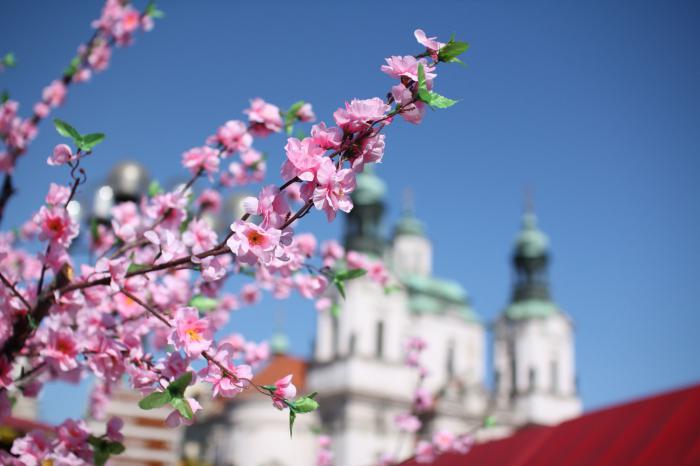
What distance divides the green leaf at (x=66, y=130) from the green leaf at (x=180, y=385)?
1181 millimetres

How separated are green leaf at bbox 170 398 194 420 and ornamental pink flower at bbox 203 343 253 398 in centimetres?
16

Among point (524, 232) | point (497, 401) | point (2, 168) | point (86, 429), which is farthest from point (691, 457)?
point (524, 232)

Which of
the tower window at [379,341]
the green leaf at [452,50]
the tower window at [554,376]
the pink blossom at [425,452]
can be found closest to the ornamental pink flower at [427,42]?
the green leaf at [452,50]

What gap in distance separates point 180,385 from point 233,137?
7.39 ft

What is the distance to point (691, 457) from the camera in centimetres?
371

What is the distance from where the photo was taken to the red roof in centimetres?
403

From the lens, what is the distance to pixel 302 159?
2.51 meters

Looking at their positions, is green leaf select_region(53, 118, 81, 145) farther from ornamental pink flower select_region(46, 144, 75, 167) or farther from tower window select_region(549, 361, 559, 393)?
tower window select_region(549, 361, 559, 393)

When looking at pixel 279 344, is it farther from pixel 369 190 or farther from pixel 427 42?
pixel 427 42

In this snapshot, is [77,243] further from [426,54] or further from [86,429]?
[426,54]

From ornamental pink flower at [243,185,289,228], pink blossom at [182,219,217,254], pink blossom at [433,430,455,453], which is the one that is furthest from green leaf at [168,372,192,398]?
pink blossom at [433,430,455,453]

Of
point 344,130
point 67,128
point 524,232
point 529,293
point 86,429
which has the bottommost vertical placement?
point 86,429

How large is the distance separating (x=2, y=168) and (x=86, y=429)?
9.36ft

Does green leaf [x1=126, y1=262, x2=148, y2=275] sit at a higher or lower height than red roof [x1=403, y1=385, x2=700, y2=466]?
higher
